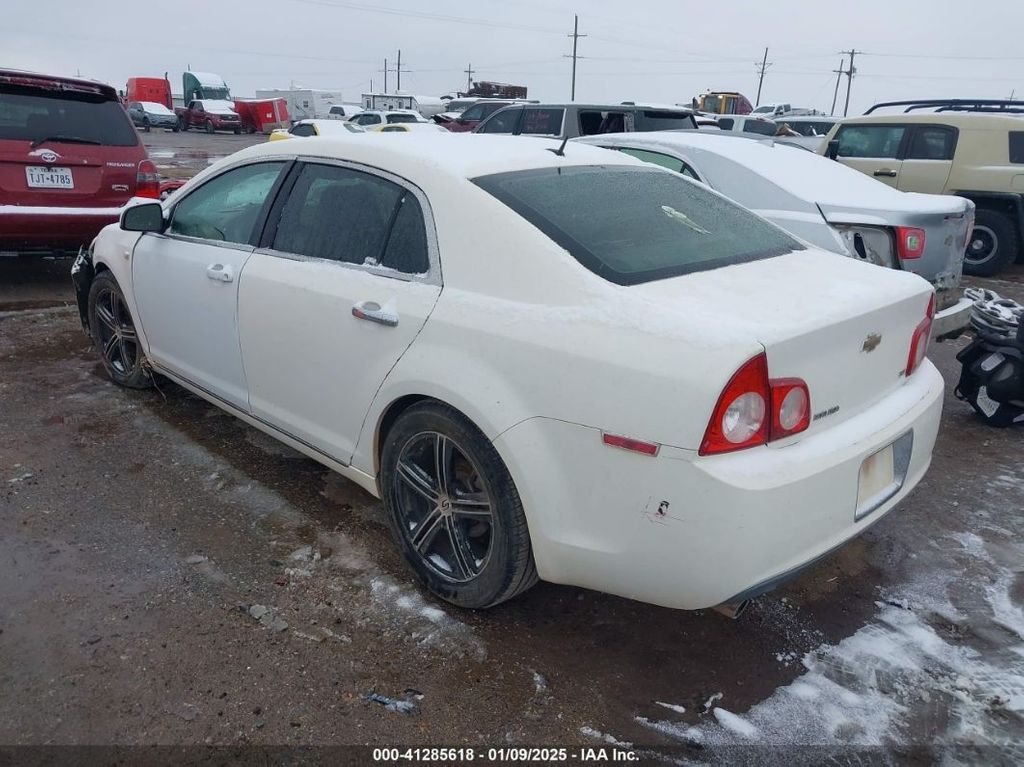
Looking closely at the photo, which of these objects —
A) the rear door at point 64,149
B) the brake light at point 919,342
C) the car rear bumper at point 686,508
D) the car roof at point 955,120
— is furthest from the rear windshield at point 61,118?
→ the car roof at point 955,120

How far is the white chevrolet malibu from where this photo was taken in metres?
2.15

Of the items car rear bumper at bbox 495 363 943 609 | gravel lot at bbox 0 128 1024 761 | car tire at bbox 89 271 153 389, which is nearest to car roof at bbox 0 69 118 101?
car tire at bbox 89 271 153 389

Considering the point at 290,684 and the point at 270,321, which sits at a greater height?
the point at 270,321

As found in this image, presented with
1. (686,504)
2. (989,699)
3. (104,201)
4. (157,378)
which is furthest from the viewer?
(104,201)

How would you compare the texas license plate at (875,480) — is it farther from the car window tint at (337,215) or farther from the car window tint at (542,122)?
the car window tint at (542,122)

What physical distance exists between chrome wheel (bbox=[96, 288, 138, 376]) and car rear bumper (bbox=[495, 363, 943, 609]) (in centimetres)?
323

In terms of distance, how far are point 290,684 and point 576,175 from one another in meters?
2.09

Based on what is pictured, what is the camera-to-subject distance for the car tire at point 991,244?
908 centimetres

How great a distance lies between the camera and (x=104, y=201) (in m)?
6.69

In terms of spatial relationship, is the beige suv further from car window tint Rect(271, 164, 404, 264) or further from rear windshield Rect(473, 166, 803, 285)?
car window tint Rect(271, 164, 404, 264)

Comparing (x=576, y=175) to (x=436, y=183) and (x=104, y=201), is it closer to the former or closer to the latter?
(x=436, y=183)

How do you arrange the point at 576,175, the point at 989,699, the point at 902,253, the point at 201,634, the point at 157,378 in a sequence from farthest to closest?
the point at 902,253 < the point at 157,378 < the point at 576,175 < the point at 201,634 < the point at 989,699

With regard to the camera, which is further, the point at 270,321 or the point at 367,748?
the point at 270,321

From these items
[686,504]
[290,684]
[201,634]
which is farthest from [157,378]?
[686,504]
